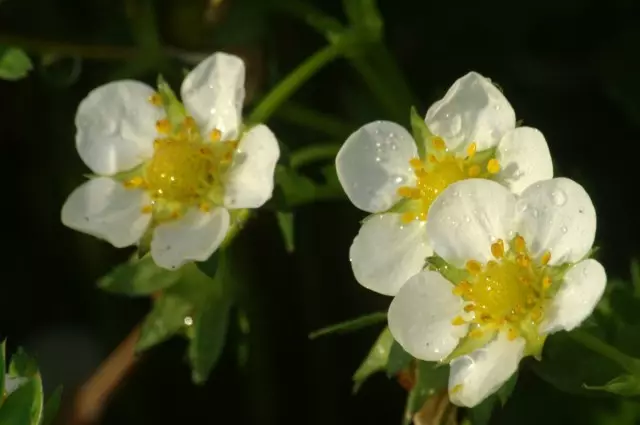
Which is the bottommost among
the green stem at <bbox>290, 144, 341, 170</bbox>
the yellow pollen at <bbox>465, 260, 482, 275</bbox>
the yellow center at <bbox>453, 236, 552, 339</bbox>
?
the yellow center at <bbox>453, 236, 552, 339</bbox>

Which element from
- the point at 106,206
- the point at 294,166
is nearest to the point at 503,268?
the point at 294,166

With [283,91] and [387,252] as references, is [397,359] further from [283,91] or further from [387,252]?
[283,91]

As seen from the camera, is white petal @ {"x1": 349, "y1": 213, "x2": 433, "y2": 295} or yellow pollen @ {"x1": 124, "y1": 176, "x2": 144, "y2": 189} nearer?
white petal @ {"x1": 349, "y1": 213, "x2": 433, "y2": 295}

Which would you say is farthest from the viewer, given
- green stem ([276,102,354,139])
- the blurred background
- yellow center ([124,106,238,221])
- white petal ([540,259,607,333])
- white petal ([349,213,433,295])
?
the blurred background

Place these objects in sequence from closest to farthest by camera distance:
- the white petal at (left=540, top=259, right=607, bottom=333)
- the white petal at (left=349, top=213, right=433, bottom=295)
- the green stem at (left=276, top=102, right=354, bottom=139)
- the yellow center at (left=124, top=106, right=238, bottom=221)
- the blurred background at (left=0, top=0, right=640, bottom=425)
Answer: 1. the white petal at (left=540, top=259, right=607, bottom=333)
2. the white petal at (left=349, top=213, right=433, bottom=295)
3. the yellow center at (left=124, top=106, right=238, bottom=221)
4. the green stem at (left=276, top=102, right=354, bottom=139)
5. the blurred background at (left=0, top=0, right=640, bottom=425)

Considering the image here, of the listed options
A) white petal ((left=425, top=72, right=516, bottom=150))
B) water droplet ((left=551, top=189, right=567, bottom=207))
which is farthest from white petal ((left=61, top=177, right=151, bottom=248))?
water droplet ((left=551, top=189, right=567, bottom=207))

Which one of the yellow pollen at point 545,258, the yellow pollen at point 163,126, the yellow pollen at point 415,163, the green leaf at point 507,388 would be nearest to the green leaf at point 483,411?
the green leaf at point 507,388

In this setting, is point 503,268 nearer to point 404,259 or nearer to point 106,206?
point 404,259

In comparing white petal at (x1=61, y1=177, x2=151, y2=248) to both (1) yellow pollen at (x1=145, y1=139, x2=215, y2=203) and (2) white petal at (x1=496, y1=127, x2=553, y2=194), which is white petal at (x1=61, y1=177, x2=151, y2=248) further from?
(2) white petal at (x1=496, y1=127, x2=553, y2=194)

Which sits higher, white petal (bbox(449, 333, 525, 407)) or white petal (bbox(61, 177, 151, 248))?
white petal (bbox(61, 177, 151, 248))
